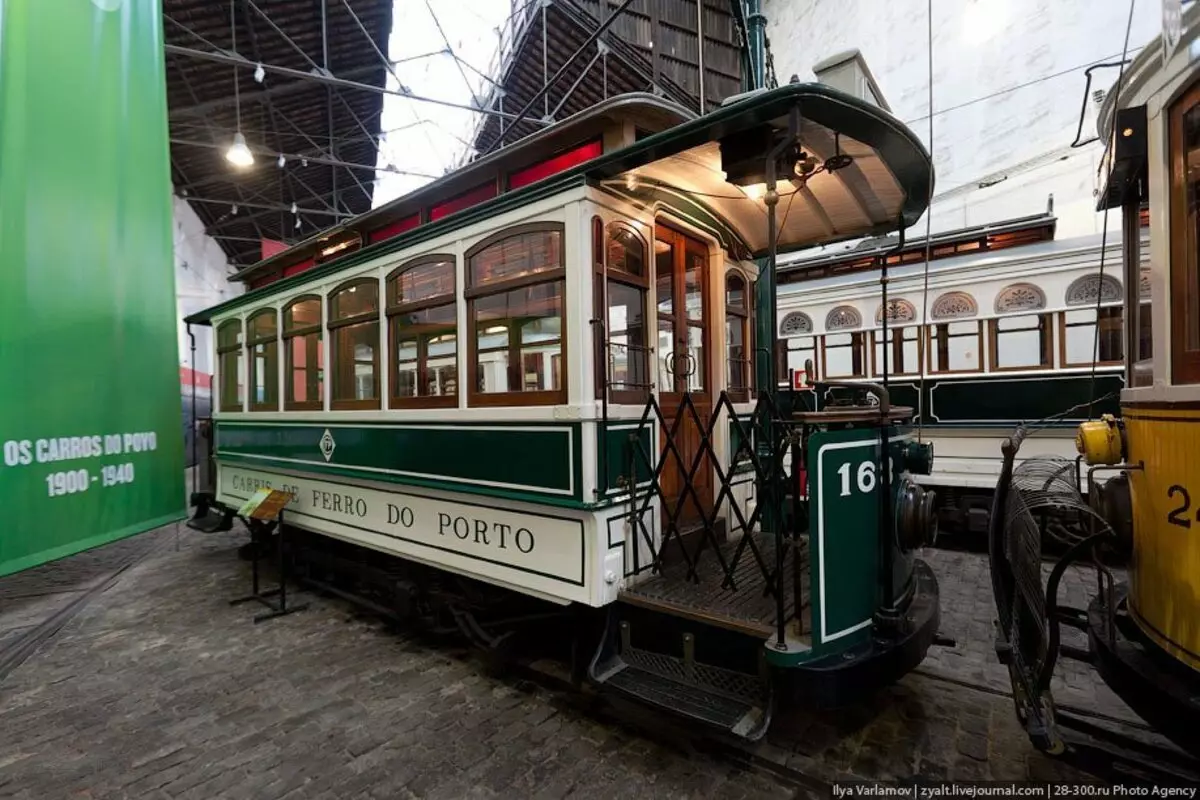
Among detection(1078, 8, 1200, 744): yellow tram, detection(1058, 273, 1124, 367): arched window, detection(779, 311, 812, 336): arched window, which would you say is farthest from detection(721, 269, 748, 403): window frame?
detection(1058, 273, 1124, 367): arched window

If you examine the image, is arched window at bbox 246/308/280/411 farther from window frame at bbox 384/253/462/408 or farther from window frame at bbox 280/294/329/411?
window frame at bbox 384/253/462/408

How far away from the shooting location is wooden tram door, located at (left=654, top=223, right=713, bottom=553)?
368cm

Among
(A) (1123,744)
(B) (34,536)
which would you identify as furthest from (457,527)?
(A) (1123,744)

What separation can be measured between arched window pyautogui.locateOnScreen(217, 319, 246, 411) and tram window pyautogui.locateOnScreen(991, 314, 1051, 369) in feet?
25.9

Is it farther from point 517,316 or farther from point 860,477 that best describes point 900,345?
point 517,316

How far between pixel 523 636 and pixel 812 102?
10.6 ft

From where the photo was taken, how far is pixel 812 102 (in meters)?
2.34

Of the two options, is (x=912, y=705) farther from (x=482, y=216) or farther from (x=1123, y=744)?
(x=482, y=216)

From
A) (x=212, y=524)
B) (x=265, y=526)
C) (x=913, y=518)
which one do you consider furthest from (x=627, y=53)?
(x=913, y=518)

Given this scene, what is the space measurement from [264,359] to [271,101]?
25.3ft

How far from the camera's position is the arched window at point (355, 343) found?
431cm

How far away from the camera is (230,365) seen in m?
6.56

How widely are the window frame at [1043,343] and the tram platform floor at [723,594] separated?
159 inches

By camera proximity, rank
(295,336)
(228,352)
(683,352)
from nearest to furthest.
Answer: (683,352) < (295,336) < (228,352)
